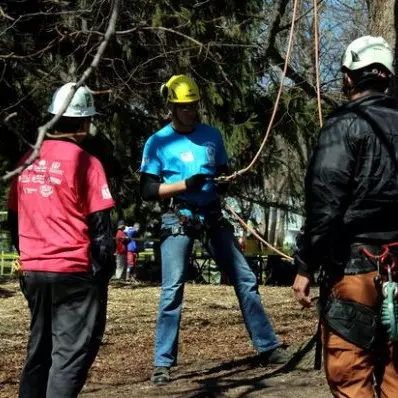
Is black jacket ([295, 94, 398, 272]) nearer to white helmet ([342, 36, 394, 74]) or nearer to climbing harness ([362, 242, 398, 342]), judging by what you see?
climbing harness ([362, 242, 398, 342])

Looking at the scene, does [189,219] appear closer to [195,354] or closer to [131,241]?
[195,354]

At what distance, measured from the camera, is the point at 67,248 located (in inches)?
173

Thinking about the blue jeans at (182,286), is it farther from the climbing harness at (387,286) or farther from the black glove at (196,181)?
the climbing harness at (387,286)

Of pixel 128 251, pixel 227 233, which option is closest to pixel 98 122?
pixel 128 251

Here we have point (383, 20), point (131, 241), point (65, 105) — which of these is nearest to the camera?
point (65, 105)

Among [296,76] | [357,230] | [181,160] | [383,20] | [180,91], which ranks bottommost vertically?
[357,230]

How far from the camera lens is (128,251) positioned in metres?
21.0

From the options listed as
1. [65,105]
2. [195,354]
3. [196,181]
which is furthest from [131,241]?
[65,105]

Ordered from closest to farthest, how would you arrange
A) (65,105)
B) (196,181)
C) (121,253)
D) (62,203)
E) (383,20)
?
(65,105) → (62,203) → (196,181) → (383,20) → (121,253)

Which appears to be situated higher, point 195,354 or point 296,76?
point 296,76

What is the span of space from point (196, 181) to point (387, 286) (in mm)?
2311

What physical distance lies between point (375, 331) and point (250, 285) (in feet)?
8.23

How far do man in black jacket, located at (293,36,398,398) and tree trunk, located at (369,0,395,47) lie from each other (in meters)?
2.81

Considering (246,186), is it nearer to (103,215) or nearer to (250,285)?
(250,285)
